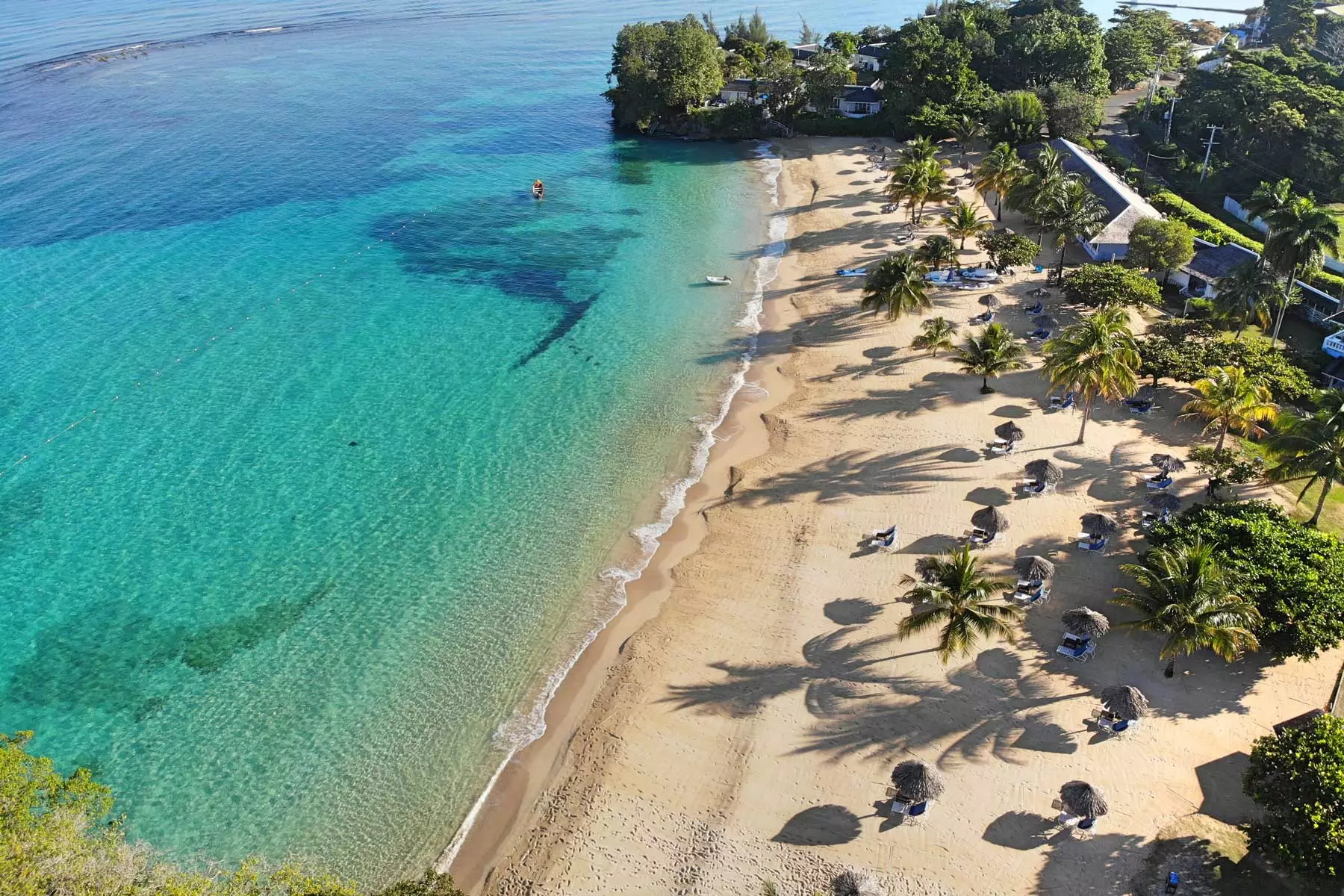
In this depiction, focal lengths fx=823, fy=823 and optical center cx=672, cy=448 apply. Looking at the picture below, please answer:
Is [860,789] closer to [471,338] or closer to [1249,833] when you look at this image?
[1249,833]

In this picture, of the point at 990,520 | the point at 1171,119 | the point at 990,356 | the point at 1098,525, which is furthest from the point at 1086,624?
the point at 1171,119

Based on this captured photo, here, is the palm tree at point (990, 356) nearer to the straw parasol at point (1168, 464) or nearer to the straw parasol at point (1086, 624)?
the straw parasol at point (1168, 464)

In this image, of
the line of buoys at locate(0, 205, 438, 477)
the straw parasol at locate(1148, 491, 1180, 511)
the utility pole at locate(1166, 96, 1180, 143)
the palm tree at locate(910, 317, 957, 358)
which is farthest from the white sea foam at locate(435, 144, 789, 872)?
the utility pole at locate(1166, 96, 1180, 143)

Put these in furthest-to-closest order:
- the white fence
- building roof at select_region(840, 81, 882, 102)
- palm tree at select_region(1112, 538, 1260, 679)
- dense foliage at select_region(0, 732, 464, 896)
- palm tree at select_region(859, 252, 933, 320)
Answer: building roof at select_region(840, 81, 882, 102) → the white fence → palm tree at select_region(859, 252, 933, 320) → palm tree at select_region(1112, 538, 1260, 679) → dense foliage at select_region(0, 732, 464, 896)

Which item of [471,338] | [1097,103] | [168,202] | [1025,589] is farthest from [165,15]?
[1025,589]

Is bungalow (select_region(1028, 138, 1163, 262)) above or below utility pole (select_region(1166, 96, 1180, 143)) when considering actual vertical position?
below

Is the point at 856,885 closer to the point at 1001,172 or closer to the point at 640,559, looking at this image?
the point at 640,559

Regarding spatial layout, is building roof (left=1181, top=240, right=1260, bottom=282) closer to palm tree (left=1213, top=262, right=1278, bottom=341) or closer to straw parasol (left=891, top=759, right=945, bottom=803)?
palm tree (left=1213, top=262, right=1278, bottom=341)

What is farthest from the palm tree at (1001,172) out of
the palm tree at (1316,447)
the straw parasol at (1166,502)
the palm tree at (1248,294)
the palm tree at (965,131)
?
the palm tree at (1316,447)
